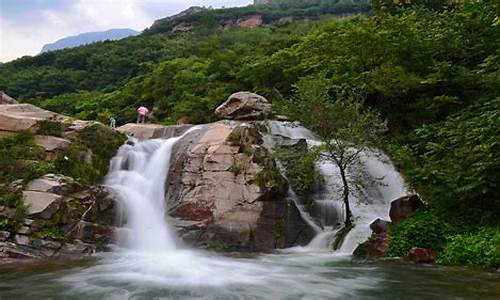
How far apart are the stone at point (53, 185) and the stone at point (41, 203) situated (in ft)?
0.55

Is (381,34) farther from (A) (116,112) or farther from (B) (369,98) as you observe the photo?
(A) (116,112)

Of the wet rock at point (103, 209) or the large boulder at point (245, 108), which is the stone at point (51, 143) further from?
the large boulder at point (245, 108)

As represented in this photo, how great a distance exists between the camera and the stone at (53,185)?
44.8 feet

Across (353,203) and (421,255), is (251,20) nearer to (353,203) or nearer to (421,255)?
(353,203)

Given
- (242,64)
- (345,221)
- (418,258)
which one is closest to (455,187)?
(418,258)

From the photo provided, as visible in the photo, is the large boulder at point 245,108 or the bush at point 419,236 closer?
the bush at point 419,236

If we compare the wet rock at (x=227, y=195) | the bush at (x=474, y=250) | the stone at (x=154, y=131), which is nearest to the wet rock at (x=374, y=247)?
the bush at (x=474, y=250)

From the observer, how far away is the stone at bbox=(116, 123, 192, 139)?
66.0 feet

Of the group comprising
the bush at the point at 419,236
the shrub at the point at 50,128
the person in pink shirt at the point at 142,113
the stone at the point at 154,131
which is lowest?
the bush at the point at 419,236

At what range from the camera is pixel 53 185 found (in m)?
13.8

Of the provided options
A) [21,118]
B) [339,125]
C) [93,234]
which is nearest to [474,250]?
[339,125]

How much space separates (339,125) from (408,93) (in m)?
7.29

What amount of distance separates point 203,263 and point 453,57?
14.1 m

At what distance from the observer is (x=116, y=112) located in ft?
109
